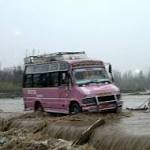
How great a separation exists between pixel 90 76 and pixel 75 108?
161 cm

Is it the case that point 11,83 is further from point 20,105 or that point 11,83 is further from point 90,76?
point 90,76

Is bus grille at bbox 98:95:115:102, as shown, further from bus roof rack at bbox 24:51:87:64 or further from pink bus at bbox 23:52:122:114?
bus roof rack at bbox 24:51:87:64

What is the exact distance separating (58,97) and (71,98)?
142 cm

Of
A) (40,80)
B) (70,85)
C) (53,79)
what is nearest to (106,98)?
(70,85)

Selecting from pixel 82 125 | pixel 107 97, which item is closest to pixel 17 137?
pixel 82 125

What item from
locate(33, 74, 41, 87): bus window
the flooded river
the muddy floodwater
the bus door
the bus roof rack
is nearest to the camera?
the muddy floodwater

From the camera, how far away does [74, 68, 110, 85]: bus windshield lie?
2483 cm

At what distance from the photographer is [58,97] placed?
26109mm

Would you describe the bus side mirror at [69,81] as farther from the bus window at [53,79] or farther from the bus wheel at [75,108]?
the bus window at [53,79]

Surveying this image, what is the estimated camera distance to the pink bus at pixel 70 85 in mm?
24078

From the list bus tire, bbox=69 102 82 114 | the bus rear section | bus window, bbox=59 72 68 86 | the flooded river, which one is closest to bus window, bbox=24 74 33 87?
the bus rear section

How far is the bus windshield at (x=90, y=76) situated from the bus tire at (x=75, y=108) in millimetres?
983


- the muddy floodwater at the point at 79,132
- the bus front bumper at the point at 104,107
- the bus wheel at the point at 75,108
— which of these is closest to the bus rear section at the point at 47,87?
the bus wheel at the point at 75,108

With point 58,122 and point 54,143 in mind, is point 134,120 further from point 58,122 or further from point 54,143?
point 54,143
